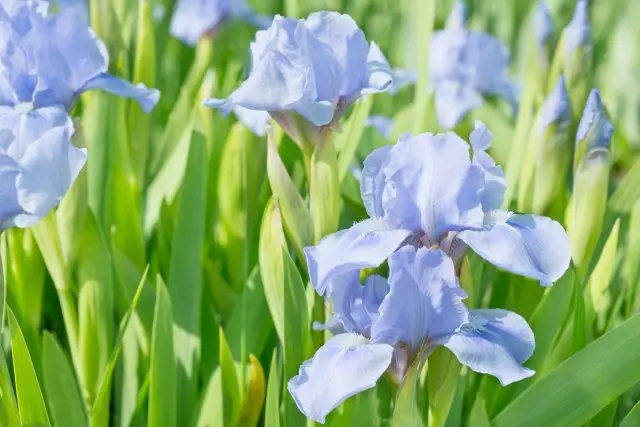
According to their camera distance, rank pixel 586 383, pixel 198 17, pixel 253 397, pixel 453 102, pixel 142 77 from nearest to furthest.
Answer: pixel 586 383, pixel 253 397, pixel 142 77, pixel 198 17, pixel 453 102

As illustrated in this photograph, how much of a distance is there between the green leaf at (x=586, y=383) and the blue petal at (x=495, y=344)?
150mm

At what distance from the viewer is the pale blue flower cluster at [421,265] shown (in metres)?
0.67

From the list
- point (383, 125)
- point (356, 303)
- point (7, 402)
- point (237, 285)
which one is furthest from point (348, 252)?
point (383, 125)

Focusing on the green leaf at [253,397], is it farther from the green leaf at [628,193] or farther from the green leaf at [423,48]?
the green leaf at [628,193]

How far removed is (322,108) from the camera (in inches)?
32.4

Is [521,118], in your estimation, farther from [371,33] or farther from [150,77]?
[371,33]

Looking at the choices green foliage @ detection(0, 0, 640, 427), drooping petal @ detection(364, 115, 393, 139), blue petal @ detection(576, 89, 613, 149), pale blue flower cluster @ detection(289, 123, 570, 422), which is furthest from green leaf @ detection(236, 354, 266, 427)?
drooping petal @ detection(364, 115, 393, 139)

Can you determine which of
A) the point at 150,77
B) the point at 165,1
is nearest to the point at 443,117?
the point at 150,77

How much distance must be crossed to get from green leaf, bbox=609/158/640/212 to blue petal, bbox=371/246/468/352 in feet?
2.07

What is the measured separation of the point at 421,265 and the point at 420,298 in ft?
0.09

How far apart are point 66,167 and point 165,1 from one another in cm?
144

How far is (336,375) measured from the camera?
2.20 feet

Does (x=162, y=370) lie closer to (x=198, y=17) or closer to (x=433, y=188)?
(x=433, y=188)

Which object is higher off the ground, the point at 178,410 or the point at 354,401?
the point at 354,401
